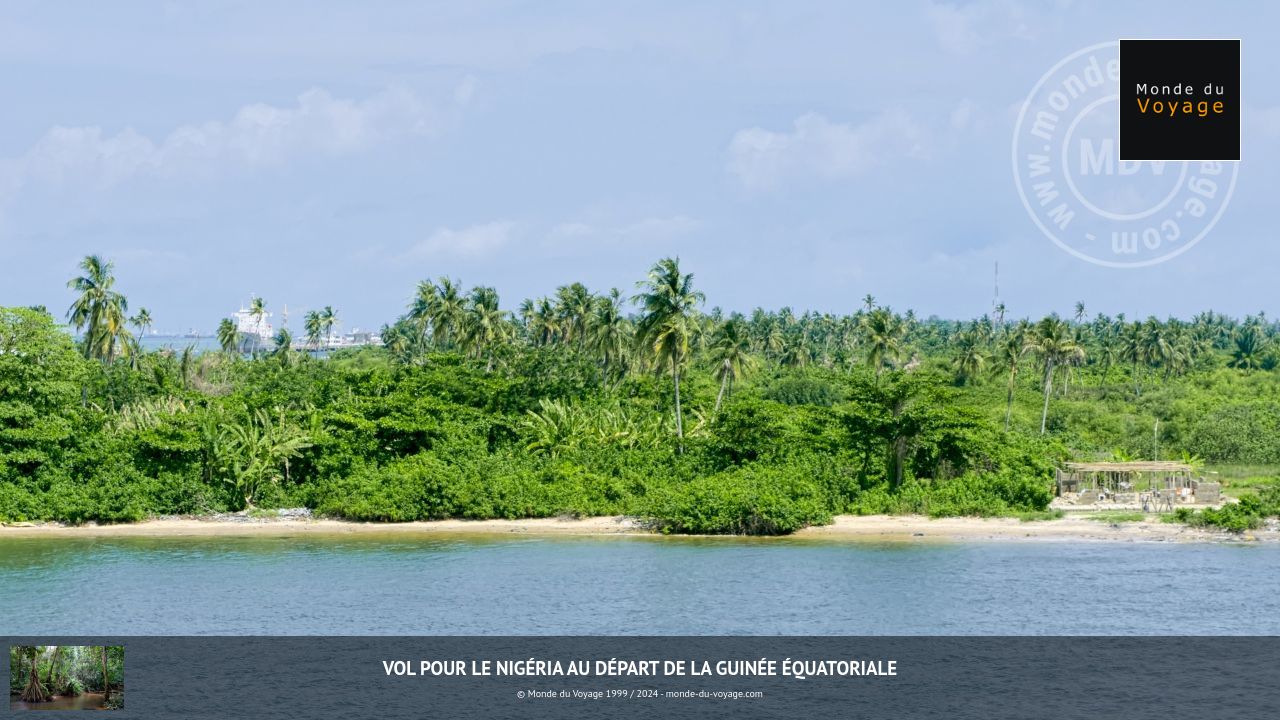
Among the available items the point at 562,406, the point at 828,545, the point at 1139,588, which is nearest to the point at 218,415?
the point at 562,406

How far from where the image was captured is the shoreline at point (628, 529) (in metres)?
42.5

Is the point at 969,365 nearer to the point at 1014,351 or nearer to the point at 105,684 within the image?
the point at 1014,351

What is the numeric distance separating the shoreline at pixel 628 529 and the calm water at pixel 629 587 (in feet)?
4.45

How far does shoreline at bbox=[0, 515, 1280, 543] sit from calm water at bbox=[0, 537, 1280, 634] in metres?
1.36

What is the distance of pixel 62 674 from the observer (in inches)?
890

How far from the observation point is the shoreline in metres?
42.5

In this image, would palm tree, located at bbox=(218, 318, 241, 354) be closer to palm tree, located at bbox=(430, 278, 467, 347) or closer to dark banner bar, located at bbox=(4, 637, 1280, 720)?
palm tree, located at bbox=(430, 278, 467, 347)

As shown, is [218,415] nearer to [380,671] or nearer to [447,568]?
[447,568]

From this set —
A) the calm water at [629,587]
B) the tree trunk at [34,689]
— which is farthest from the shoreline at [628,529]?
the tree trunk at [34,689]

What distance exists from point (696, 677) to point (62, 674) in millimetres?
12318

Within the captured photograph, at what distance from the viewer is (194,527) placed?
151ft

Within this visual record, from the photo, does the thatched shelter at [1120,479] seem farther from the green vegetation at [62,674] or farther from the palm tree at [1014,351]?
the green vegetation at [62,674]

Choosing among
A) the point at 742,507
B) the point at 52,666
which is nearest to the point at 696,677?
the point at 52,666

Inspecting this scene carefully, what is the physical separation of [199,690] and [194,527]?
2185 cm
